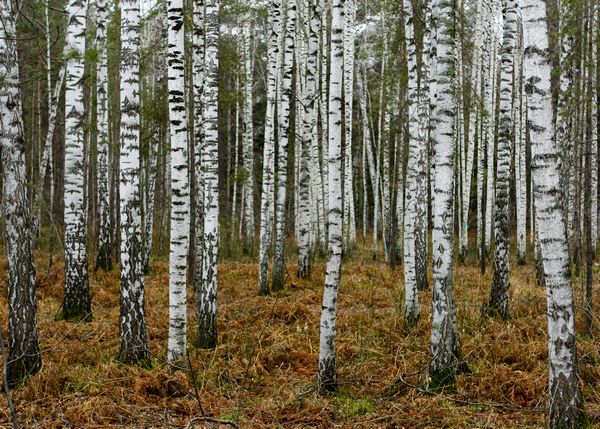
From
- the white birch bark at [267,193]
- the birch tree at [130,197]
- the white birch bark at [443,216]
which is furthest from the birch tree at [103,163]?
the white birch bark at [443,216]

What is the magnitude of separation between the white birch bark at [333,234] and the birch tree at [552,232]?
2226 mm

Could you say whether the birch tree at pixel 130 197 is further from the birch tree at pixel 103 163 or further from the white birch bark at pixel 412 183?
→ the birch tree at pixel 103 163

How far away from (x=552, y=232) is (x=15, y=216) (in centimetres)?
565

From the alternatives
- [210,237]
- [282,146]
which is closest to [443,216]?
[210,237]

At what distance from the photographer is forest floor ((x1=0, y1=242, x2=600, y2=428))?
576 centimetres

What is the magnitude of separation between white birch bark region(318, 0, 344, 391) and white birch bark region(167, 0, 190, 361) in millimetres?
1911

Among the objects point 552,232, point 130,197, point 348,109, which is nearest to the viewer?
point 552,232

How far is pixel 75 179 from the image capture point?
384 inches

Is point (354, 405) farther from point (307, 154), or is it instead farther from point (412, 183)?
point (307, 154)

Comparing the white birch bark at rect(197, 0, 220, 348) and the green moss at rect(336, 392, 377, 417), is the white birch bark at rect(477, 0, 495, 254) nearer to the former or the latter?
the white birch bark at rect(197, 0, 220, 348)

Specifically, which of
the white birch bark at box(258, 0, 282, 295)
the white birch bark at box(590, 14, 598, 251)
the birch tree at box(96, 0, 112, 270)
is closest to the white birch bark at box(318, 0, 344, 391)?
the white birch bark at box(590, 14, 598, 251)

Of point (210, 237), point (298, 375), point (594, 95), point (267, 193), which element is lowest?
point (298, 375)

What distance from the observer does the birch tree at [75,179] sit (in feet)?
31.0

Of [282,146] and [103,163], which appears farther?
[103,163]
